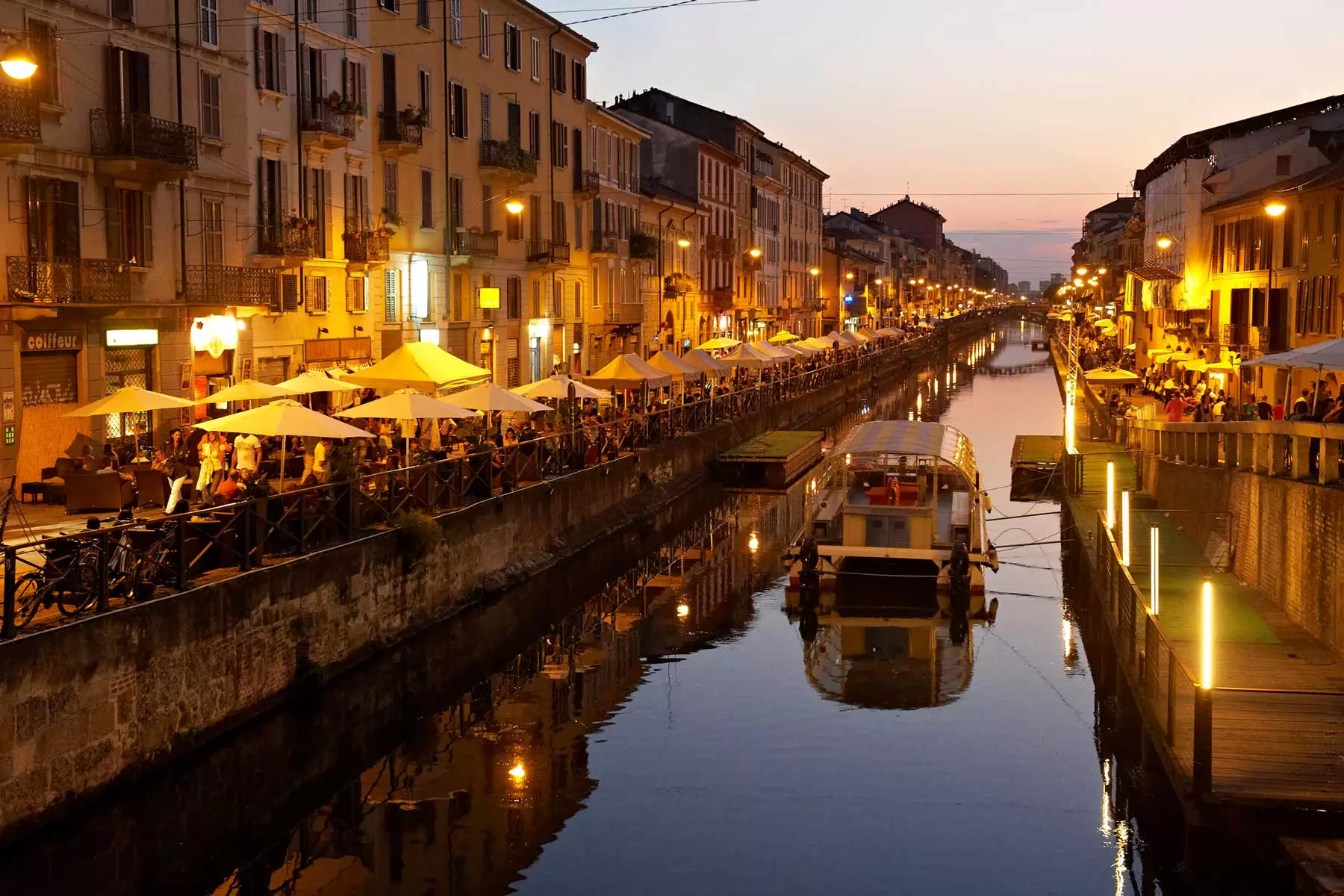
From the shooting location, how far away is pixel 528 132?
50.8 metres

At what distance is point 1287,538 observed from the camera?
63.0ft

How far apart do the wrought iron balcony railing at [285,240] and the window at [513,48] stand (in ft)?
53.4

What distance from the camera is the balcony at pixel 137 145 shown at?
26328mm

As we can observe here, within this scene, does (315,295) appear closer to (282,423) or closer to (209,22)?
(209,22)

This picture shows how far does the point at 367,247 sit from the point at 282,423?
17.0 m

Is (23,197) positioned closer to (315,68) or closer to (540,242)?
(315,68)

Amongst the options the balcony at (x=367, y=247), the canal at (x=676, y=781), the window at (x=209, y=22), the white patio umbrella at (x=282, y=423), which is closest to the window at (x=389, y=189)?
the balcony at (x=367, y=247)

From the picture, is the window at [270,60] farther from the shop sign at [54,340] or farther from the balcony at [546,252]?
the balcony at [546,252]

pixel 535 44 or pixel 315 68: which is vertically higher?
pixel 535 44

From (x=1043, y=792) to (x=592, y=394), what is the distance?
59.9 ft

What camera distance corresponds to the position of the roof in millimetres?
62312

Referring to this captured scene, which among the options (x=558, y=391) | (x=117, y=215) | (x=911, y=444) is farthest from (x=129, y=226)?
(x=911, y=444)

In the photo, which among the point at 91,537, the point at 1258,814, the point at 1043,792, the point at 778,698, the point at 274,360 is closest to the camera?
the point at 1258,814

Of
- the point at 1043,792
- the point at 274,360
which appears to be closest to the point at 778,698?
the point at 1043,792
